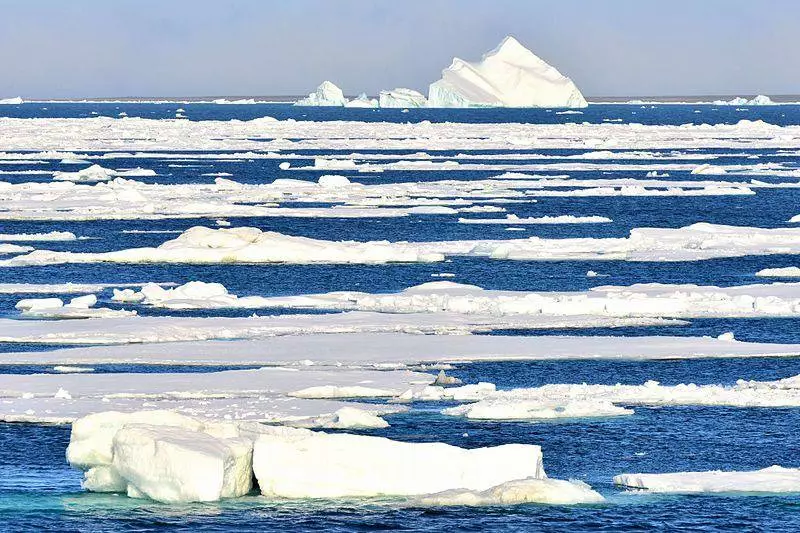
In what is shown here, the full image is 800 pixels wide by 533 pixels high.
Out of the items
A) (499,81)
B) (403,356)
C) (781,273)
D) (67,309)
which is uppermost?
(499,81)

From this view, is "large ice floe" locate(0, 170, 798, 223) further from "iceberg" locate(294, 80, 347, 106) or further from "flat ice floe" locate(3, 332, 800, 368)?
"iceberg" locate(294, 80, 347, 106)

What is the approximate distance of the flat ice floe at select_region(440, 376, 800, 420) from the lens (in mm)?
20547

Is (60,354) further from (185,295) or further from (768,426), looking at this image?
(768,426)

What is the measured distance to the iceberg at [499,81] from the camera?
149875 millimetres

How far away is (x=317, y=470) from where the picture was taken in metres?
16.4

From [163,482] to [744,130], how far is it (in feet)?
377

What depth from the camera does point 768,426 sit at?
2000cm

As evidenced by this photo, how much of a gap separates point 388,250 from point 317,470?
2265 cm

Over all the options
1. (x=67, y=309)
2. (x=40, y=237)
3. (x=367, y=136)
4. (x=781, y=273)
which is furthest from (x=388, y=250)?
(x=367, y=136)

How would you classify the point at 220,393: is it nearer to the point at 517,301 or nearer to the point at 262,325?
the point at 262,325

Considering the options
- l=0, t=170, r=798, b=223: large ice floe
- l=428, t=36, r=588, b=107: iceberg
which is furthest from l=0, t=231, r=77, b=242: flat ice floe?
l=428, t=36, r=588, b=107: iceberg

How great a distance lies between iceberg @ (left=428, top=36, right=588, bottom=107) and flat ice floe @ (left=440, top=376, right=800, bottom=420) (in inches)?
5000

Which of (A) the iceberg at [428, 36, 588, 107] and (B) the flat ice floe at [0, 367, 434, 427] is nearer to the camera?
(B) the flat ice floe at [0, 367, 434, 427]

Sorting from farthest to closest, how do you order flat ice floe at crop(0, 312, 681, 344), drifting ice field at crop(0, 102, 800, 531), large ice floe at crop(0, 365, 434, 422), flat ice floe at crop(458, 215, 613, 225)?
flat ice floe at crop(458, 215, 613, 225)
flat ice floe at crop(0, 312, 681, 344)
large ice floe at crop(0, 365, 434, 422)
drifting ice field at crop(0, 102, 800, 531)
